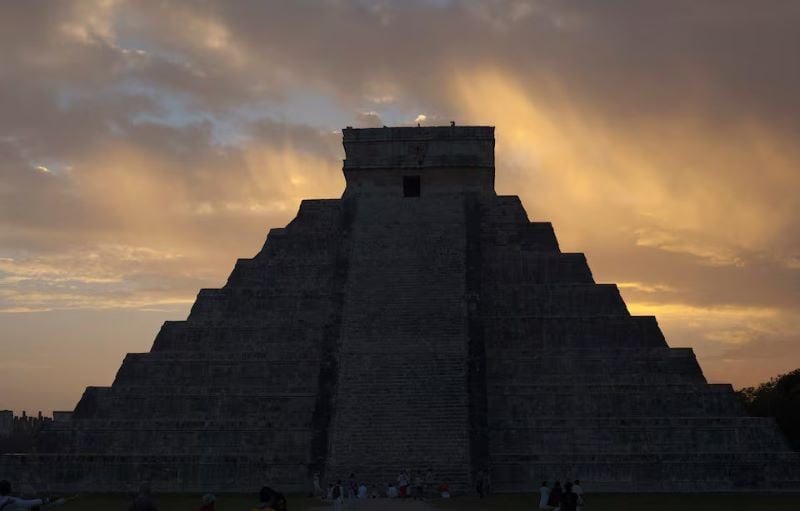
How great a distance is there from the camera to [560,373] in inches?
1126

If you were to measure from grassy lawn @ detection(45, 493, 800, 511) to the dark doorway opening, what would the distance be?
14.2 m

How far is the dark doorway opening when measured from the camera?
119ft

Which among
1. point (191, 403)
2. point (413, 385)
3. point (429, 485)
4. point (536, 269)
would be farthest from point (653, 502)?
point (191, 403)

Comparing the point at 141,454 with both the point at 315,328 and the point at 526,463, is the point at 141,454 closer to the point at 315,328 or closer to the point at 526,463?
the point at 315,328

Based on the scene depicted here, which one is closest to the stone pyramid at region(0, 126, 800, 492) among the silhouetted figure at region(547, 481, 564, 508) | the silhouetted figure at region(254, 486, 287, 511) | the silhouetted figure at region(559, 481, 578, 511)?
the silhouetted figure at region(547, 481, 564, 508)

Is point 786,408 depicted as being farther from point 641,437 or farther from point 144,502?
point 144,502

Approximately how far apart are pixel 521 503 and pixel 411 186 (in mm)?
15968

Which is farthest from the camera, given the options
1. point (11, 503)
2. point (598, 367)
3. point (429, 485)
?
point (598, 367)

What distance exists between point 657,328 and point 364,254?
949 cm

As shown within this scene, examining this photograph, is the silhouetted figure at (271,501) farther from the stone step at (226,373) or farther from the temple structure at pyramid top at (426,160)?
the temple structure at pyramid top at (426,160)

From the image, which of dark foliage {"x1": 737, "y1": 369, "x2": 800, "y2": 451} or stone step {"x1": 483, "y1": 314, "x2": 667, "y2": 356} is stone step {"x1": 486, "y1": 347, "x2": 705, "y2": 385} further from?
dark foliage {"x1": 737, "y1": 369, "x2": 800, "y2": 451}

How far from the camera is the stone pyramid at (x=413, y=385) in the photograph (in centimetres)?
2592

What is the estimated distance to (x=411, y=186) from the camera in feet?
120

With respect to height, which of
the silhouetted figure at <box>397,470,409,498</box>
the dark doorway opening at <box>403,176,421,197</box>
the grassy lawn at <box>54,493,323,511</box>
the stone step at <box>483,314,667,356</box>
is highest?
the dark doorway opening at <box>403,176,421,197</box>
